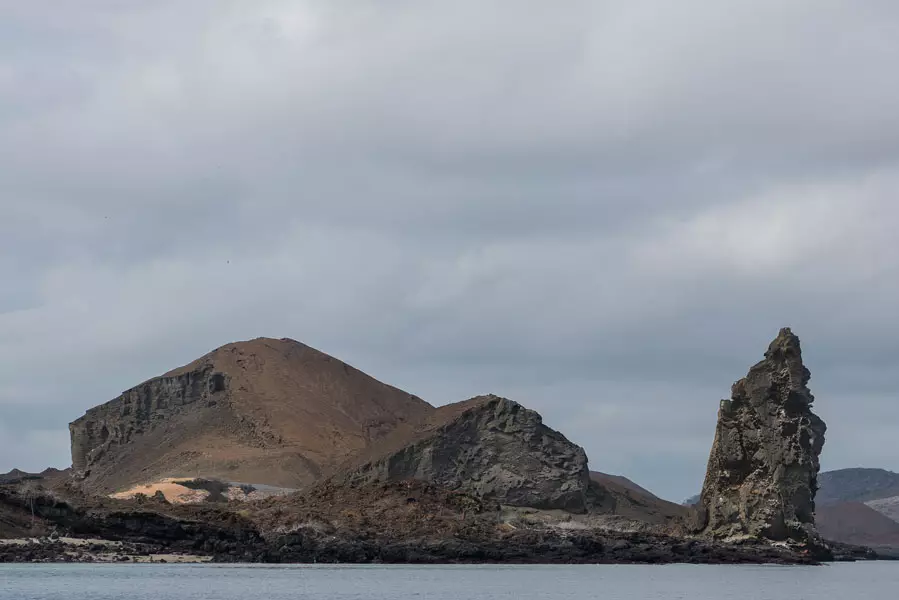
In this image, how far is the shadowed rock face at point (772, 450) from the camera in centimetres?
10531

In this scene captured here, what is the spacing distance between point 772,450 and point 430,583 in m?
30.1

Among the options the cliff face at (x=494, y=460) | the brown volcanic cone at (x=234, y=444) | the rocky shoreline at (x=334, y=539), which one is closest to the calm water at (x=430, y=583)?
the rocky shoreline at (x=334, y=539)

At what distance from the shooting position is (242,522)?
12012cm

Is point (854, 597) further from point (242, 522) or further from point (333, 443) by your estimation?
point (333, 443)

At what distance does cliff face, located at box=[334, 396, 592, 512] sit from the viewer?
142000 millimetres

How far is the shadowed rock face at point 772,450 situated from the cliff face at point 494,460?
111 feet

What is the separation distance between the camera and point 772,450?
106 metres

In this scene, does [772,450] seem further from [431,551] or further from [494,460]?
[494,460]

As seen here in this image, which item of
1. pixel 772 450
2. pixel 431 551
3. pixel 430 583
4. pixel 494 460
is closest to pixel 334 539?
pixel 431 551

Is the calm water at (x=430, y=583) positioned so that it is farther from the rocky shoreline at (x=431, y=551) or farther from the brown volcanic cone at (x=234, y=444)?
the brown volcanic cone at (x=234, y=444)

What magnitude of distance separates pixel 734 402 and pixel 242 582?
42.4m

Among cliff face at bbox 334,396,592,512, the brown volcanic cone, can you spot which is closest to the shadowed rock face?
cliff face at bbox 334,396,592,512

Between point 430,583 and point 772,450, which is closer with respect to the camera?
point 430,583

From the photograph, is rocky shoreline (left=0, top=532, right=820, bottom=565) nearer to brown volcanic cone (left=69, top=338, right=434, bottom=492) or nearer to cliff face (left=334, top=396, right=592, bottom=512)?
cliff face (left=334, top=396, right=592, bottom=512)
